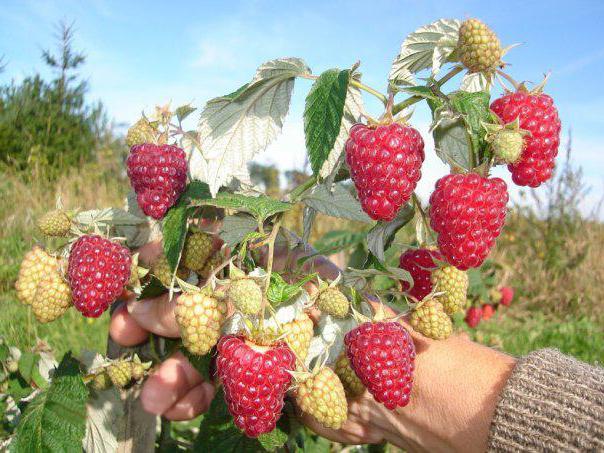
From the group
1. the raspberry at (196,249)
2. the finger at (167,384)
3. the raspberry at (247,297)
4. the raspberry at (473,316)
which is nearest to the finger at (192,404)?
the finger at (167,384)

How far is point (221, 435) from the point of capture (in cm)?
137

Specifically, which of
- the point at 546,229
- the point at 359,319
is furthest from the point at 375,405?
the point at 546,229

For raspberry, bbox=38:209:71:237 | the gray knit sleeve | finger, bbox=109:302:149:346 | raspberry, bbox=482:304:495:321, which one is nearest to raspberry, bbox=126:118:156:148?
raspberry, bbox=38:209:71:237

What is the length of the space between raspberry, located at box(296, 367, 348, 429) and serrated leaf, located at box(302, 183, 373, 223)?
292 mm

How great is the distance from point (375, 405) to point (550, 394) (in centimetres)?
40

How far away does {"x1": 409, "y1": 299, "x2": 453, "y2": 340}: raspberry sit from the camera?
3.50 ft

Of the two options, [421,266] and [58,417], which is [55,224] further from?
[421,266]

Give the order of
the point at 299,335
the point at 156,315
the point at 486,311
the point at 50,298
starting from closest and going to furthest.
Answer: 1. the point at 299,335
2. the point at 50,298
3. the point at 156,315
4. the point at 486,311

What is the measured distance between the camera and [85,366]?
1490mm

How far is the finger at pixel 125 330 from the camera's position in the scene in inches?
54.6

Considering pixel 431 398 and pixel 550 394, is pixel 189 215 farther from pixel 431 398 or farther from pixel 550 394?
pixel 550 394

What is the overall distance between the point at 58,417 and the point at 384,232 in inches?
34.7

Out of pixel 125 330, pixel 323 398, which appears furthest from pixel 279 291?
pixel 125 330

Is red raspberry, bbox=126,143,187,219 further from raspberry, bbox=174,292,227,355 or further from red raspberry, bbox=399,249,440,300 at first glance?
red raspberry, bbox=399,249,440,300
